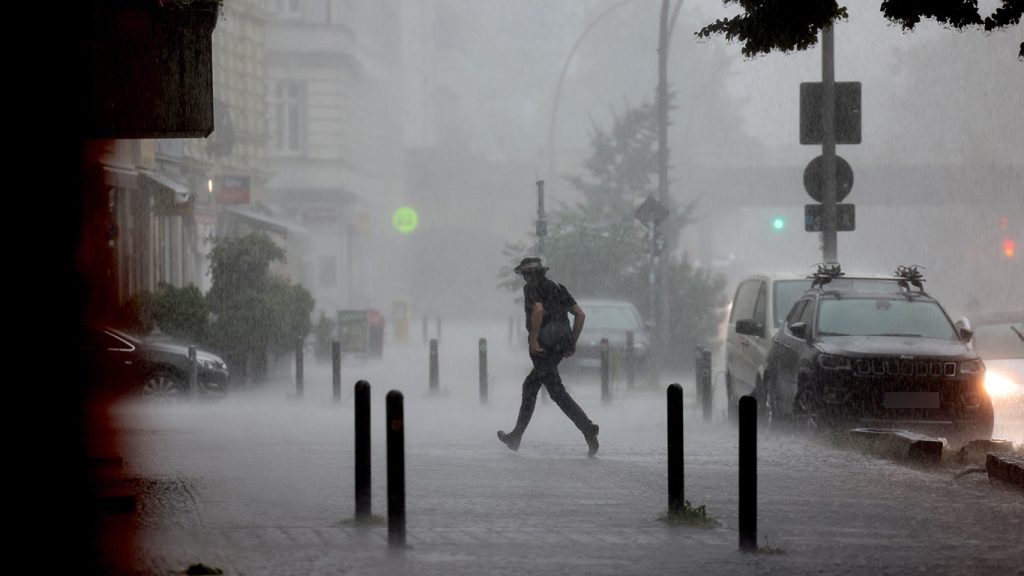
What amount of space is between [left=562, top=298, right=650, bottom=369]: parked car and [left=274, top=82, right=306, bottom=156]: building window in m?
25.9

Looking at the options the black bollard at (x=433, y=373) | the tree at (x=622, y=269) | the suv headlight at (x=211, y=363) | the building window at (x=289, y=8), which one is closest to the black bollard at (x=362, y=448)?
the suv headlight at (x=211, y=363)

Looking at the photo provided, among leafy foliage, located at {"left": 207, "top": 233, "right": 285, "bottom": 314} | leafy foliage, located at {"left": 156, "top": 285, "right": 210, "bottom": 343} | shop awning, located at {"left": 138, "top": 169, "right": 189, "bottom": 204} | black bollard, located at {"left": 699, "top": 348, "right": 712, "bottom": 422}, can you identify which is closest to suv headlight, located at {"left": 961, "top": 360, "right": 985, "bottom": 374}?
black bollard, located at {"left": 699, "top": 348, "right": 712, "bottom": 422}

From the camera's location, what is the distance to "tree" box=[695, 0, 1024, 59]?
42.6 ft

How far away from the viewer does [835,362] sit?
54.9 ft

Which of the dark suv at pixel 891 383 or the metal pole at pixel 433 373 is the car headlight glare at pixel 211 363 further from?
the dark suv at pixel 891 383

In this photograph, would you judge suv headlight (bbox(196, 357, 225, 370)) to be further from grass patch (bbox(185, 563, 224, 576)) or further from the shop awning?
grass patch (bbox(185, 563, 224, 576))

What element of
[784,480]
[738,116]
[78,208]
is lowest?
[784,480]

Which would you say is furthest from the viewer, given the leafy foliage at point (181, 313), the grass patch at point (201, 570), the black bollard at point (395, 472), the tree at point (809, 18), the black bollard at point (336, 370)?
the leafy foliage at point (181, 313)

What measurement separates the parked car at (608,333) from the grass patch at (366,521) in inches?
702

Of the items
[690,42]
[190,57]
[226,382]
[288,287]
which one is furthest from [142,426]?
[690,42]

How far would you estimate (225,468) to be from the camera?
47.6ft

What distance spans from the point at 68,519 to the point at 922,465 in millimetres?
7035

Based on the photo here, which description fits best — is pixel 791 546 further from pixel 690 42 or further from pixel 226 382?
pixel 690 42

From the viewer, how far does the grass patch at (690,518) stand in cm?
1077
